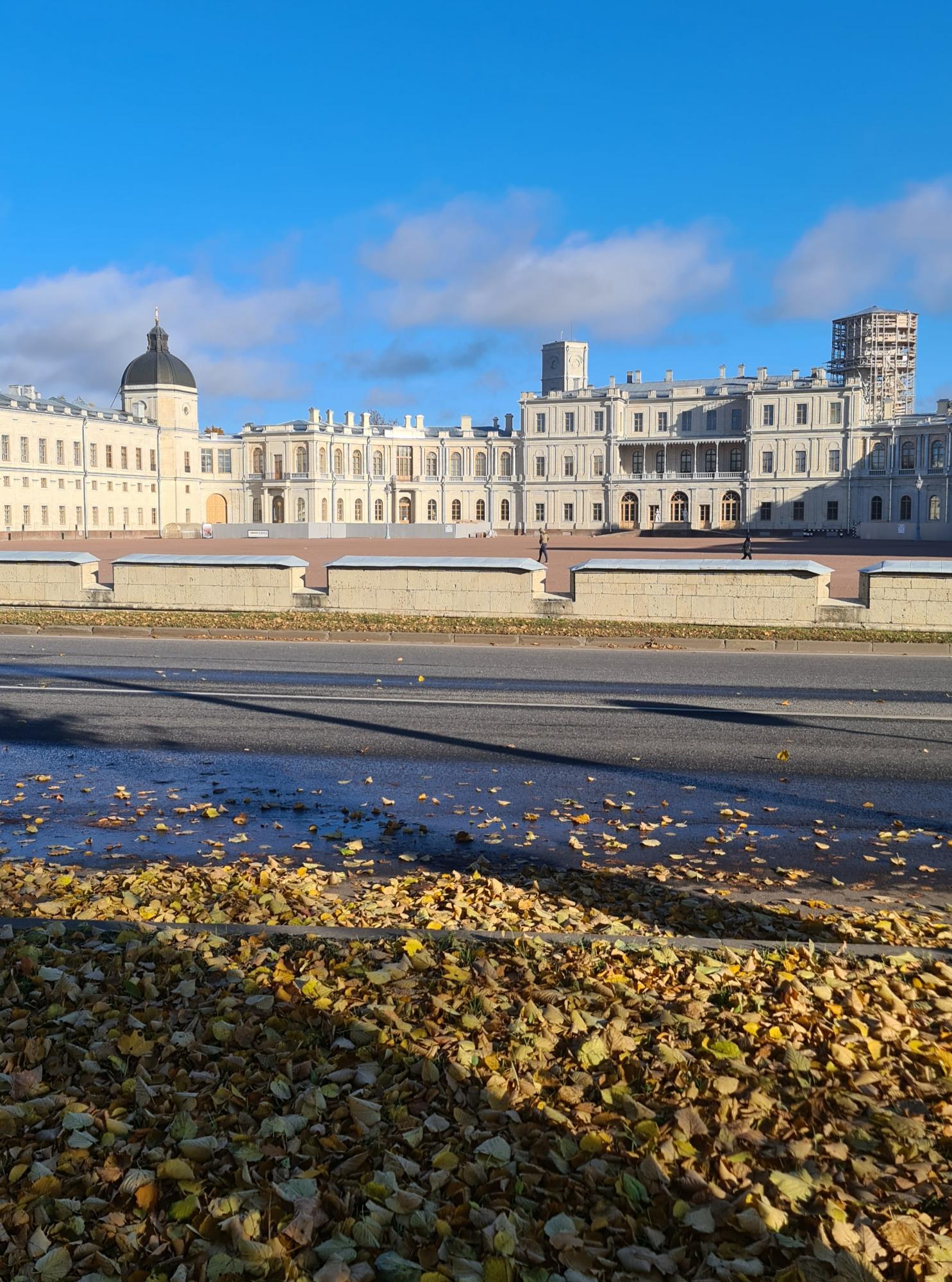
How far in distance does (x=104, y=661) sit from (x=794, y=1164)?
1331 cm

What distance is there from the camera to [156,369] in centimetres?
10844

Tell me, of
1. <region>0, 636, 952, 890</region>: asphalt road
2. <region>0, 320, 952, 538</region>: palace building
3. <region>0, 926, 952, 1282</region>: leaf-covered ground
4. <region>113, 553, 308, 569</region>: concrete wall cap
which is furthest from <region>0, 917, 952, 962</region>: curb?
<region>0, 320, 952, 538</region>: palace building

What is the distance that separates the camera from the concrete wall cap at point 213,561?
21.1m

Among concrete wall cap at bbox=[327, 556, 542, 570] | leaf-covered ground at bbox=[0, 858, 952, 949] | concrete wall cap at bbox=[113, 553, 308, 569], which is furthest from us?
concrete wall cap at bbox=[113, 553, 308, 569]

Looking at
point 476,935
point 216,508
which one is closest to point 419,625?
point 476,935

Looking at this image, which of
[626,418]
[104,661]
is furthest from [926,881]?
[626,418]

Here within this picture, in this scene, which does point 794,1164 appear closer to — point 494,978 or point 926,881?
point 494,978

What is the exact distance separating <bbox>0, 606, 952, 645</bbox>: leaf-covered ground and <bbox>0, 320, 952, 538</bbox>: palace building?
58917 mm

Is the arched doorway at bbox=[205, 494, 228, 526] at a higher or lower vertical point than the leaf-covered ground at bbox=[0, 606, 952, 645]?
higher

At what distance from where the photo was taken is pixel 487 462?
111 m

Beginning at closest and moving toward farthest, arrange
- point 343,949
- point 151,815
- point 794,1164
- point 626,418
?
point 794,1164
point 343,949
point 151,815
point 626,418

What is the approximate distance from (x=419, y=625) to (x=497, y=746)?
382 inches

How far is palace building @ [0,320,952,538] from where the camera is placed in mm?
91688

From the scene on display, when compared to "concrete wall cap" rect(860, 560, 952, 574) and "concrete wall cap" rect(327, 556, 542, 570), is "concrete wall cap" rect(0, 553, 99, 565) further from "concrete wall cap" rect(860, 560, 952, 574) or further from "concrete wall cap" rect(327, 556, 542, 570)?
"concrete wall cap" rect(860, 560, 952, 574)
